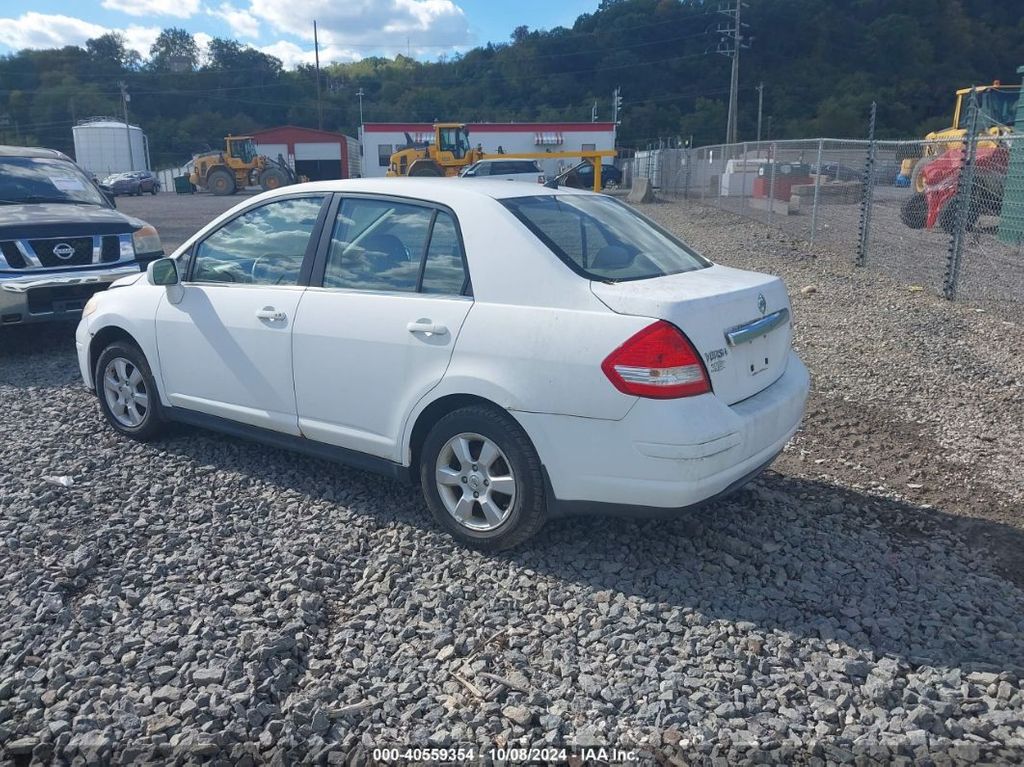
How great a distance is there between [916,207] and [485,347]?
1371 centimetres

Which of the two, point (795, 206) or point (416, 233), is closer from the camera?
point (416, 233)

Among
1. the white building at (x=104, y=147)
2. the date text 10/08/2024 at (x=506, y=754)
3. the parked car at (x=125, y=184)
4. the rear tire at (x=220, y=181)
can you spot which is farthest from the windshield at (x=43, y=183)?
the white building at (x=104, y=147)

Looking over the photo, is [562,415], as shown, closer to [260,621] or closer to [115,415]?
[260,621]

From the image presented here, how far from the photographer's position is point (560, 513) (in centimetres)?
364

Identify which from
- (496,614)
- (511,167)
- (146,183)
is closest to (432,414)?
(496,614)

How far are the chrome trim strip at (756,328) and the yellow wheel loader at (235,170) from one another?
145 ft

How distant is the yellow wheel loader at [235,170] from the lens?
45.4 meters

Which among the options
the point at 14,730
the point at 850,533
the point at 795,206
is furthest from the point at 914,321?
the point at 795,206

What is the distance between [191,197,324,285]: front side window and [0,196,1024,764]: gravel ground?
3.66ft

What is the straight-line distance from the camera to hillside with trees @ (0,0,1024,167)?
255ft

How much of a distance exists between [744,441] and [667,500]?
17.1 inches

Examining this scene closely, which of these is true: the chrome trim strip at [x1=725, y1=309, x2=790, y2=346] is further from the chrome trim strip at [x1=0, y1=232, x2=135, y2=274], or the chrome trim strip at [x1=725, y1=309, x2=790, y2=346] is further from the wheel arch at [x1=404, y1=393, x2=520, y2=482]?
the chrome trim strip at [x1=0, y1=232, x2=135, y2=274]

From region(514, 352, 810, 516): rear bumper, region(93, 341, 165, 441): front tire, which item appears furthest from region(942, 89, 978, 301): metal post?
region(93, 341, 165, 441): front tire

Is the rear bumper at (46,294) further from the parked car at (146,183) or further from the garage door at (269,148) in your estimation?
the garage door at (269,148)
